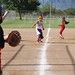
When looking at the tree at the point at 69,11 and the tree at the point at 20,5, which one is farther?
the tree at the point at 69,11

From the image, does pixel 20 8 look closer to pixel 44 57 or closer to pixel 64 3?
pixel 64 3

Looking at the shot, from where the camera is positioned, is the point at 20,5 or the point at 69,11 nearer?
the point at 20,5

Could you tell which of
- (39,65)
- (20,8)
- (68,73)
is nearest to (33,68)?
(39,65)

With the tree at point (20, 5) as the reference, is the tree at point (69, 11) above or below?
below

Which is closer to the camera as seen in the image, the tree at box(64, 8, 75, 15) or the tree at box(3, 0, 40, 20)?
the tree at box(3, 0, 40, 20)

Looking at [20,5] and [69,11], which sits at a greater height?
[20,5]

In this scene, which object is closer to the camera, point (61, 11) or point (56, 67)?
point (56, 67)

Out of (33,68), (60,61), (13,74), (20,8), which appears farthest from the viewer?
(20,8)

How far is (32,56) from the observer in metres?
13.8

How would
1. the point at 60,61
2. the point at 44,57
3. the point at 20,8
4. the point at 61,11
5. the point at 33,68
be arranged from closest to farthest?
the point at 33,68, the point at 60,61, the point at 44,57, the point at 20,8, the point at 61,11

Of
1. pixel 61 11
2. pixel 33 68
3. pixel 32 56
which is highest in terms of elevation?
pixel 33 68

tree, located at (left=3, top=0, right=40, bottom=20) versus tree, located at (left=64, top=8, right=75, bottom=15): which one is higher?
tree, located at (left=3, top=0, right=40, bottom=20)

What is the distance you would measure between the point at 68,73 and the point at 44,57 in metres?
3.42

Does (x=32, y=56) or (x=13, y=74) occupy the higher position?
(x=13, y=74)
